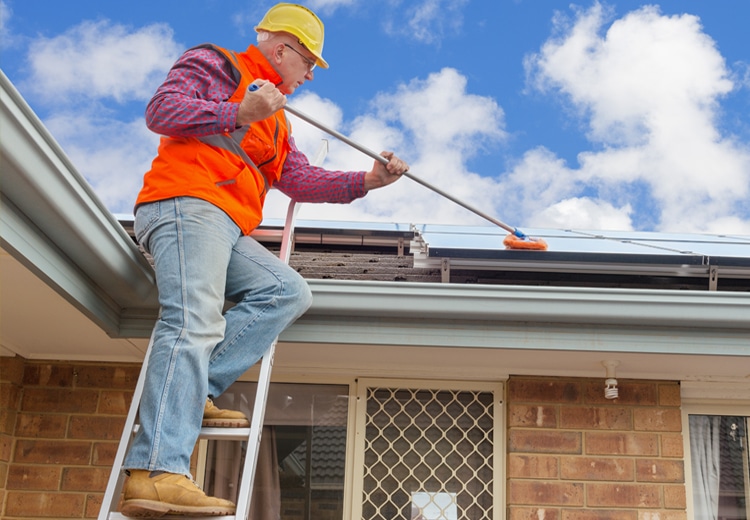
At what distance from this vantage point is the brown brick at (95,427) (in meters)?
4.63

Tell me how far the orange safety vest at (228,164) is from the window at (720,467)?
263 cm

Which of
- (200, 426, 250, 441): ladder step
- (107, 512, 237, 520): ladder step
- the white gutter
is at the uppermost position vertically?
the white gutter

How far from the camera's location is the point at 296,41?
12.9 feet

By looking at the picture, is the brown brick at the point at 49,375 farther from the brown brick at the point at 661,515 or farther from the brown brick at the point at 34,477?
the brown brick at the point at 661,515

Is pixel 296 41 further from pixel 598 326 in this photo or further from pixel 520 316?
pixel 598 326

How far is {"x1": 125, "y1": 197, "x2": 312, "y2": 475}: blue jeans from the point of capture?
3.13 m

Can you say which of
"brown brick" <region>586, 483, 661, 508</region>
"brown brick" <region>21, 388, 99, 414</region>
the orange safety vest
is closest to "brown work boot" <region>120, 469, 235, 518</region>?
the orange safety vest

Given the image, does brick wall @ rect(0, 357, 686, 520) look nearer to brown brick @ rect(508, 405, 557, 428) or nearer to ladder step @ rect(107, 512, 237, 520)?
brown brick @ rect(508, 405, 557, 428)

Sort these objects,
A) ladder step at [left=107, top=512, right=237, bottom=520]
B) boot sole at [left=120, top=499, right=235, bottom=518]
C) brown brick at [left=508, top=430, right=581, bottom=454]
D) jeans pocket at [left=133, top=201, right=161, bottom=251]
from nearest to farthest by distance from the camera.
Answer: boot sole at [left=120, top=499, right=235, bottom=518], ladder step at [left=107, top=512, right=237, bottom=520], jeans pocket at [left=133, top=201, right=161, bottom=251], brown brick at [left=508, top=430, right=581, bottom=454]

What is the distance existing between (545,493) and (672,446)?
70 cm

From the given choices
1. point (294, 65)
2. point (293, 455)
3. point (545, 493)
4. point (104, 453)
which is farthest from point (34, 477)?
point (545, 493)

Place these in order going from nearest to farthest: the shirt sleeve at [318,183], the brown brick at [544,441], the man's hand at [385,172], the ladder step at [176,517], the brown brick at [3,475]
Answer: the ladder step at [176,517] → the man's hand at [385,172] → the shirt sleeve at [318,183] → the brown brick at [3,475] → the brown brick at [544,441]

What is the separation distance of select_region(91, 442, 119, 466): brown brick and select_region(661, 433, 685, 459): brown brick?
2.73 metres

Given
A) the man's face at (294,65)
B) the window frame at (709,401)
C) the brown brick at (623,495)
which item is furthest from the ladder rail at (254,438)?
the window frame at (709,401)
